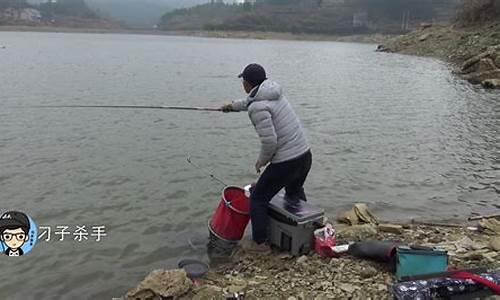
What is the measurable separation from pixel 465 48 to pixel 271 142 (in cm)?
4740

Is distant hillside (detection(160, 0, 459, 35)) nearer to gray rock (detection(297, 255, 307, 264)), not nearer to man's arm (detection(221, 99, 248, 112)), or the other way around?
man's arm (detection(221, 99, 248, 112))

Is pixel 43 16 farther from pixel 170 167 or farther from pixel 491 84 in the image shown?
pixel 170 167

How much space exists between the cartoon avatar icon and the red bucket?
8.95 ft

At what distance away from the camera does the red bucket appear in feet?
24.5

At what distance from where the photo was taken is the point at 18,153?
13.3 m

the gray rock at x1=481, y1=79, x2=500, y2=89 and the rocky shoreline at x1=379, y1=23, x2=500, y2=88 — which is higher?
the rocky shoreline at x1=379, y1=23, x2=500, y2=88

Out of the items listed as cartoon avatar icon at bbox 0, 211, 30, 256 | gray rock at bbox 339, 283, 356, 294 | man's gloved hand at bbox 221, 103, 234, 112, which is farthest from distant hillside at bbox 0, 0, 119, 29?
gray rock at bbox 339, 283, 356, 294

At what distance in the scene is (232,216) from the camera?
7.50 metres

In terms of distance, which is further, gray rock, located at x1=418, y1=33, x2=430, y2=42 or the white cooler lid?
gray rock, located at x1=418, y1=33, x2=430, y2=42

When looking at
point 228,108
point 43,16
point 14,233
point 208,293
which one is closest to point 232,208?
point 228,108

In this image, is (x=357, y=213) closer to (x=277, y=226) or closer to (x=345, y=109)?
(x=277, y=226)

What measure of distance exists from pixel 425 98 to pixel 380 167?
15.0 metres

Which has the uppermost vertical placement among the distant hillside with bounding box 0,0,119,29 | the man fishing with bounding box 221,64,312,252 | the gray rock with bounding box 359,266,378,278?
the distant hillside with bounding box 0,0,119,29

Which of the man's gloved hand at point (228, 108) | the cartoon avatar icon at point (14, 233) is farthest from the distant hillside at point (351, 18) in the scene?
the cartoon avatar icon at point (14, 233)
